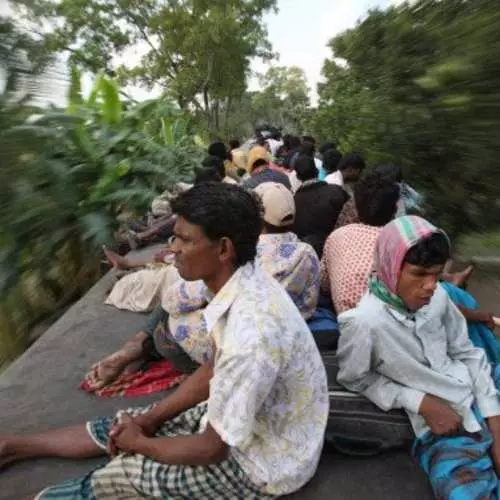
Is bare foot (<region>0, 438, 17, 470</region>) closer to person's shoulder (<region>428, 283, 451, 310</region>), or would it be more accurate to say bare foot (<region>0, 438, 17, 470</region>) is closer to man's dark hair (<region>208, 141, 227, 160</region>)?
person's shoulder (<region>428, 283, 451, 310</region>)

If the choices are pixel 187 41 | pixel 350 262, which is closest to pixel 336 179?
pixel 350 262

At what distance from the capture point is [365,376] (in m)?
2.13

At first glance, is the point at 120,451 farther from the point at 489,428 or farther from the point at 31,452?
the point at 489,428

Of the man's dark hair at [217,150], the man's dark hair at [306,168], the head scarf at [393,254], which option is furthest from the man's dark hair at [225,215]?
the man's dark hair at [217,150]

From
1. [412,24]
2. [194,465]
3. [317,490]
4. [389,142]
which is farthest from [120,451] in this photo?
[412,24]

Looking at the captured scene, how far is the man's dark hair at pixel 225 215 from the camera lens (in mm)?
1807

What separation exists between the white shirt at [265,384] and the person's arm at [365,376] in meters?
0.31

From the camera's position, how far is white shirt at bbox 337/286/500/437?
204cm

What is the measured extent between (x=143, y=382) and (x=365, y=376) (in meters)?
1.35

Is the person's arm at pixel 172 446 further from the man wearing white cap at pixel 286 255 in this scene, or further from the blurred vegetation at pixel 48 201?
the man wearing white cap at pixel 286 255

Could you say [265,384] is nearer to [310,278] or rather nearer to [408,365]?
[408,365]

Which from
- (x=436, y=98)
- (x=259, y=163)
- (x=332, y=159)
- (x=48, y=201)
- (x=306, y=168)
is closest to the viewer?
(x=436, y=98)

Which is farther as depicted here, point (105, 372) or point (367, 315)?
point (105, 372)

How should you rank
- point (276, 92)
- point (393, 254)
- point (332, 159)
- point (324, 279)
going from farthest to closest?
point (276, 92), point (332, 159), point (324, 279), point (393, 254)
